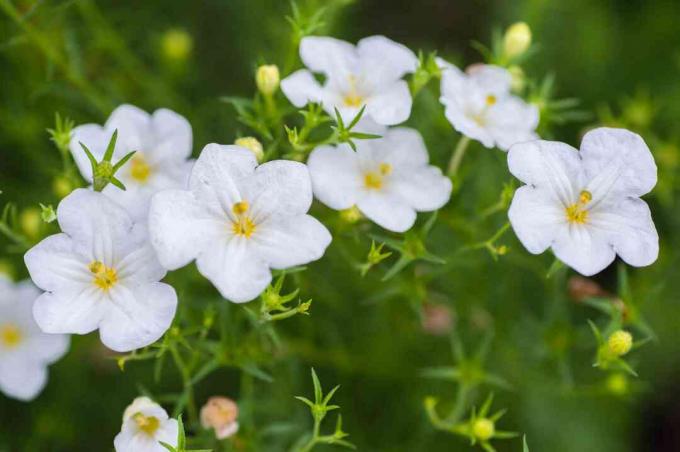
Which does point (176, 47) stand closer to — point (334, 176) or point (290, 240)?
point (334, 176)

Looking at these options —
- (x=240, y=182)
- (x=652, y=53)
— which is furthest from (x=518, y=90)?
(x=652, y=53)

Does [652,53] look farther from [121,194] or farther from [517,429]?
[121,194]

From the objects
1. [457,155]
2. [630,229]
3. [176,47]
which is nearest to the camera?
[630,229]

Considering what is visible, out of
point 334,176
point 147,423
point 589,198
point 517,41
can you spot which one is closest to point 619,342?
point 589,198

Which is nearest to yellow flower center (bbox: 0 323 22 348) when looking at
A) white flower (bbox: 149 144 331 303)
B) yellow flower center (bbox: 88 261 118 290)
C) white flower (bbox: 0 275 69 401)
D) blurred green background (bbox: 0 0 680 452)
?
white flower (bbox: 0 275 69 401)

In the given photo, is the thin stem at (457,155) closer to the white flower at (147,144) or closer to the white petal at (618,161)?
the white petal at (618,161)

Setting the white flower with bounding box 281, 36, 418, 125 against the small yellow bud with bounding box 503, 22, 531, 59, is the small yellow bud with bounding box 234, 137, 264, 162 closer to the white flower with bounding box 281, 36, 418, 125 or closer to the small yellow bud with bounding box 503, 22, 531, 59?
the white flower with bounding box 281, 36, 418, 125
